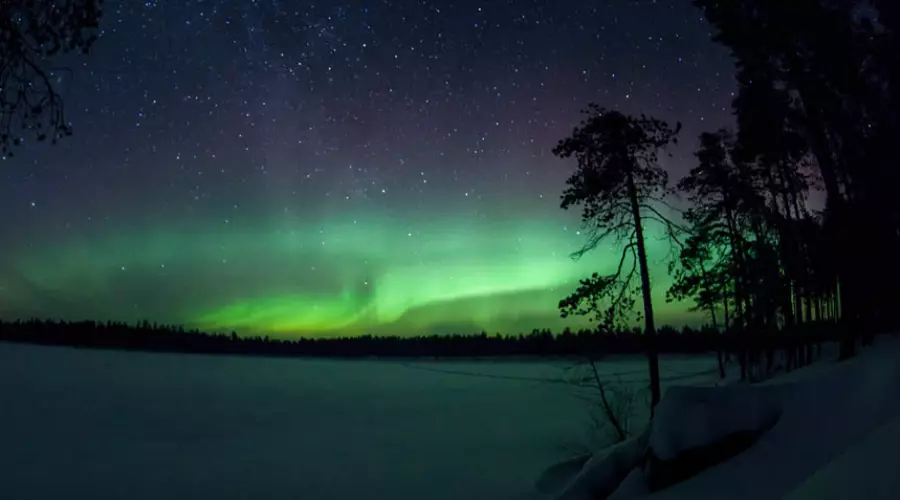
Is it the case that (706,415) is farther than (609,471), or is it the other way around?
(609,471)

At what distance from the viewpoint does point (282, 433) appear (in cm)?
3519

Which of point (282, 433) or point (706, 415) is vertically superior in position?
point (706, 415)

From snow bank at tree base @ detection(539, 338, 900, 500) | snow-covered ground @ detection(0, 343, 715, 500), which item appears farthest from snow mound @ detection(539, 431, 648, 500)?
snow-covered ground @ detection(0, 343, 715, 500)

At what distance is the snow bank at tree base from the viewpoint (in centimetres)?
484

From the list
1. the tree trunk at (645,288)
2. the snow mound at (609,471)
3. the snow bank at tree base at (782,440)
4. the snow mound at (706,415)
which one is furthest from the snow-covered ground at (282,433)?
the snow bank at tree base at (782,440)

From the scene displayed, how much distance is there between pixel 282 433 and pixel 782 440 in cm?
3204

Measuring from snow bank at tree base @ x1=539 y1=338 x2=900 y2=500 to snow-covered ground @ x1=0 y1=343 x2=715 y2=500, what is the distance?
10.3m

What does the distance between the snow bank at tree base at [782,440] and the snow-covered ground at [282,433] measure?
33.9 feet

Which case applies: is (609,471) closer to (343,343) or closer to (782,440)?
(782,440)

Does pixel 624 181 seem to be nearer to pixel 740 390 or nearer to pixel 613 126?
pixel 613 126

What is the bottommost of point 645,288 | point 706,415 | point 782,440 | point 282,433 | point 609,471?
point 282,433

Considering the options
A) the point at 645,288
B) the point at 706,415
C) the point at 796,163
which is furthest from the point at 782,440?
the point at 796,163

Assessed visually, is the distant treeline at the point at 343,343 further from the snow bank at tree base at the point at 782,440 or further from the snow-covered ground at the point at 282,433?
the snow bank at tree base at the point at 782,440

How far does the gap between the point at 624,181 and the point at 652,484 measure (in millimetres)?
13837
